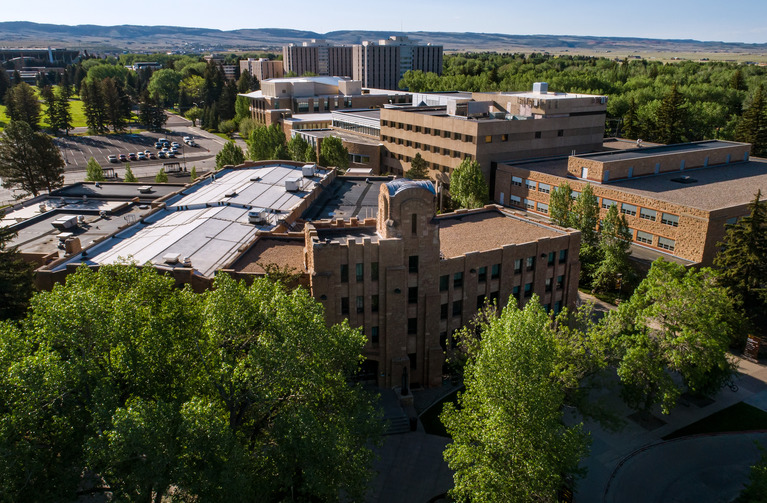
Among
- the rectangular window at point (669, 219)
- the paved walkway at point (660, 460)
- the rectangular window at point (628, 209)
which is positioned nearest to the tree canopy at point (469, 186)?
the rectangular window at point (628, 209)

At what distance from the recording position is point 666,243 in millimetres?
66875

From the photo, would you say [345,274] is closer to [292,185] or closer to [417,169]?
[292,185]

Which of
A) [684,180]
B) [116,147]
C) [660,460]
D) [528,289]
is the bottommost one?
[660,460]

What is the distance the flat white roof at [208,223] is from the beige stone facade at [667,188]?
33.5 meters

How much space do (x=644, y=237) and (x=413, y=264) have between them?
4112 cm

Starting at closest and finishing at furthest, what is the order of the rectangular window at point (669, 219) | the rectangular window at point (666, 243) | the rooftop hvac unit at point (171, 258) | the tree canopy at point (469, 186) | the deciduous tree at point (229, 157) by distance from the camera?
the rooftop hvac unit at point (171, 258) < the rectangular window at point (669, 219) < the rectangular window at point (666, 243) < the tree canopy at point (469, 186) < the deciduous tree at point (229, 157)

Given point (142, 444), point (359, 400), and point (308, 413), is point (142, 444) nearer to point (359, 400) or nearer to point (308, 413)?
point (308, 413)

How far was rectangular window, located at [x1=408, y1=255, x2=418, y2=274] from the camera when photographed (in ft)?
138

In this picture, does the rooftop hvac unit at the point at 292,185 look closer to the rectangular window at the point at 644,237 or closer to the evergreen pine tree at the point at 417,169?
the evergreen pine tree at the point at 417,169

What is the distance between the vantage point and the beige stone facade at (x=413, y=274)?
4050 cm

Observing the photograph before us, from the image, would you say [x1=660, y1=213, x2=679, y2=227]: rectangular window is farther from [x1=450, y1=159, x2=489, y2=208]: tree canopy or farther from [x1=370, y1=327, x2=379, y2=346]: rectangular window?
[x1=370, y1=327, x2=379, y2=346]: rectangular window

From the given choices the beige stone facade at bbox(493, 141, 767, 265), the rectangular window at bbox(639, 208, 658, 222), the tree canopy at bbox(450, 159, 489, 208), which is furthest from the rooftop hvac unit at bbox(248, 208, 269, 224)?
the rectangular window at bbox(639, 208, 658, 222)

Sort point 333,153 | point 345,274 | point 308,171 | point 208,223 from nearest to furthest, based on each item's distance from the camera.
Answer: point 345,274, point 208,223, point 308,171, point 333,153

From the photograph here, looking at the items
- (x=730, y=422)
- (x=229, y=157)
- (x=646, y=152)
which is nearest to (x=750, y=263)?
(x=730, y=422)
